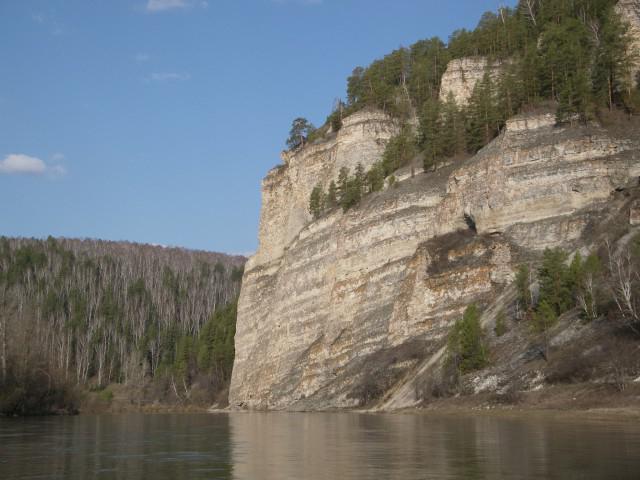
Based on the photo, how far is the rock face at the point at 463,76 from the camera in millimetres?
77250

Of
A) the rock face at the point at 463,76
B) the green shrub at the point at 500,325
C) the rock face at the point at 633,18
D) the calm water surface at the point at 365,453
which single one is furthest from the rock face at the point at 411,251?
the calm water surface at the point at 365,453

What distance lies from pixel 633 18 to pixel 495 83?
1431 cm

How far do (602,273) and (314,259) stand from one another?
35555 millimetres

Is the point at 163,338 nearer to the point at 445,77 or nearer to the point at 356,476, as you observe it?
the point at 445,77

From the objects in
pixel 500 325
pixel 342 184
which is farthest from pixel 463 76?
pixel 500 325

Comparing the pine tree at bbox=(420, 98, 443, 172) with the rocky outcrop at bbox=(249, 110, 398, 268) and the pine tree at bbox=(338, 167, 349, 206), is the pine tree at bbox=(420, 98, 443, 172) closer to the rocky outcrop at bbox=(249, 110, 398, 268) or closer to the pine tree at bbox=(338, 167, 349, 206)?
the rocky outcrop at bbox=(249, 110, 398, 268)

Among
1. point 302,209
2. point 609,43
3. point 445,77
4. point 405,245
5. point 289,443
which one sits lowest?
point 289,443

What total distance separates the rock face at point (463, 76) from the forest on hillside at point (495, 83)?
2.34ft

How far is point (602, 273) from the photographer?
137ft

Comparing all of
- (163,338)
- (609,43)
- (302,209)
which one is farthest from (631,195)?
(163,338)

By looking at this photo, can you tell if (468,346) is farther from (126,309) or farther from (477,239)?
(126,309)

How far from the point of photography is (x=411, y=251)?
60719 millimetres

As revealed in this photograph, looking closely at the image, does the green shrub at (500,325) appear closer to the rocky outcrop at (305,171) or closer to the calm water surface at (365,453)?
the calm water surface at (365,453)

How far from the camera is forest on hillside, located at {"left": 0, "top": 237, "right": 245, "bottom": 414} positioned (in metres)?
112
